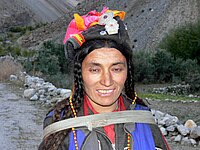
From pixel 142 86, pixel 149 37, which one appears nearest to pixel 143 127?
pixel 142 86

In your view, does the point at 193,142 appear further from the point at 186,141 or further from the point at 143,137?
the point at 143,137

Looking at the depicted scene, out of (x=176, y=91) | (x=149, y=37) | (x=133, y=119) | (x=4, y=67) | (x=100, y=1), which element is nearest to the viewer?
(x=133, y=119)

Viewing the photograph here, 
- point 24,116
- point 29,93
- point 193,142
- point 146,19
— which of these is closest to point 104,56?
point 193,142

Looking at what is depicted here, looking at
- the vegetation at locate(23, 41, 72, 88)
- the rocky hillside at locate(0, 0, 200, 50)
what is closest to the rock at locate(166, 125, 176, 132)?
the vegetation at locate(23, 41, 72, 88)

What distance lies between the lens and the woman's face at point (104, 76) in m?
2.27

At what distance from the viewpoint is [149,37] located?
119 feet

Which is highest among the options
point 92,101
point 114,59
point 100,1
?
point 100,1

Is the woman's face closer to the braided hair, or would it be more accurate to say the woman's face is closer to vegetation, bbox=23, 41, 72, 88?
the braided hair

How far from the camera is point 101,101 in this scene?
2270 millimetres

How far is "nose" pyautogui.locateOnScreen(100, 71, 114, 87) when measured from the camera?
7.39 feet

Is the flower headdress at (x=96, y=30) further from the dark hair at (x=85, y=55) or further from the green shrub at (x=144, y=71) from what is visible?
the green shrub at (x=144, y=71)

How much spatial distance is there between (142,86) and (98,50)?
62.2 feet

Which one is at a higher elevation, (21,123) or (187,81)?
(187,81)

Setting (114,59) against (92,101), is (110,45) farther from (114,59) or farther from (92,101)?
(92,101)
